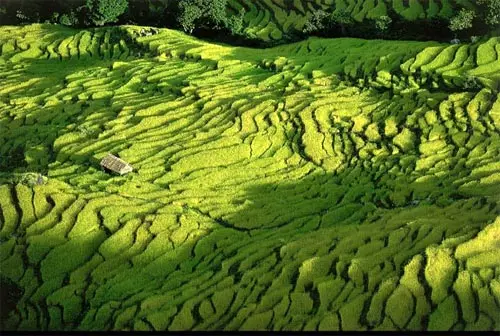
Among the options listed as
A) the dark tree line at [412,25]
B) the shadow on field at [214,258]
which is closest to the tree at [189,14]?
the dark tree line at [412,25]

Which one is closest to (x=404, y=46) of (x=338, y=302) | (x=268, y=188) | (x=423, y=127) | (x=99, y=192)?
(x=423, y=127)

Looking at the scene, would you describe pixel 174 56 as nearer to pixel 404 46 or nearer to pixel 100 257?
pixel 404 46

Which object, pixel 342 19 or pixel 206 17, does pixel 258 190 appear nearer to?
pixel 342 19

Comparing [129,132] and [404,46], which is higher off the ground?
[404,46]

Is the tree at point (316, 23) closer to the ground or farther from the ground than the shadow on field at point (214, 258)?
farther from the ground

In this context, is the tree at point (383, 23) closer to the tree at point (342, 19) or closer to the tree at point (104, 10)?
the tree at point (342, 19)

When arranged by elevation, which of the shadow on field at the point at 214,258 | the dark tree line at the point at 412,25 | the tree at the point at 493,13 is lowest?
the shadow on field at the point at 214,258

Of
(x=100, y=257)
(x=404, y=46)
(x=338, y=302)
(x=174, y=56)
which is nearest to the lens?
(x=338, y=302)
